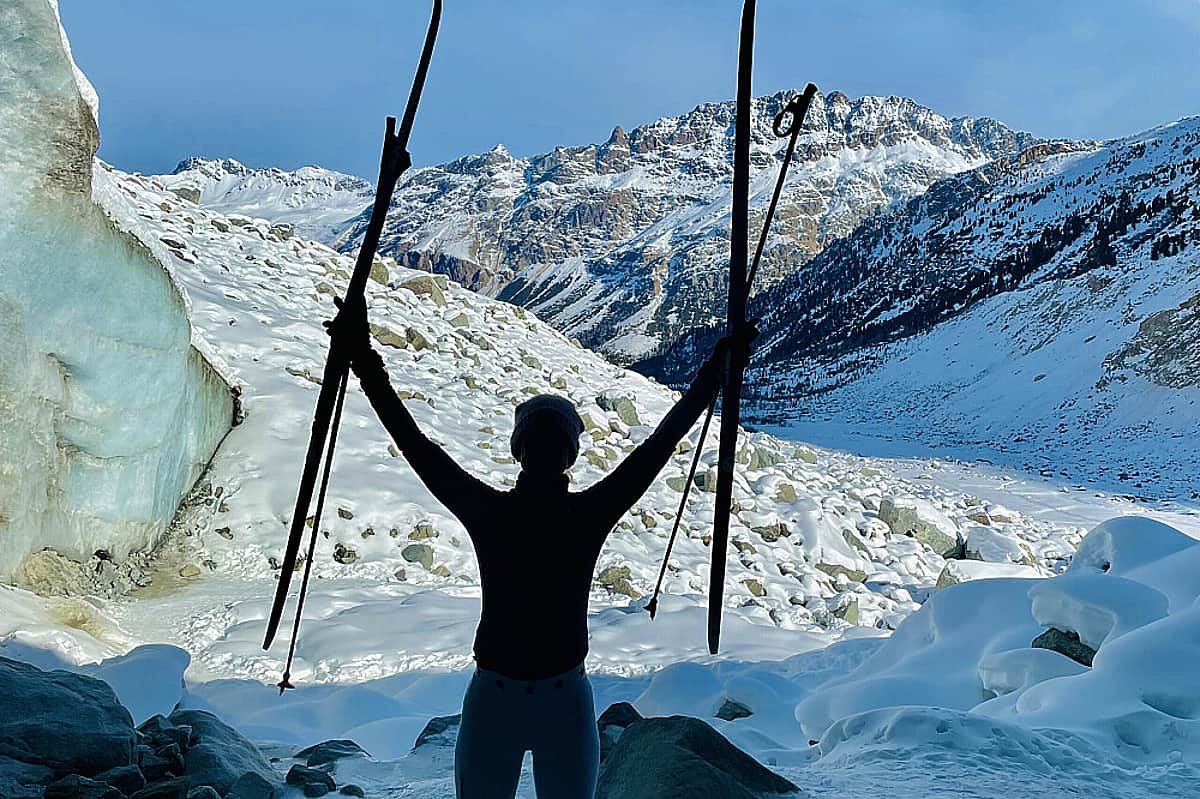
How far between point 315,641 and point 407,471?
4.19 meters

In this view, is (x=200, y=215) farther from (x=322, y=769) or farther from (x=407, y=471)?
(x=322, y=769)

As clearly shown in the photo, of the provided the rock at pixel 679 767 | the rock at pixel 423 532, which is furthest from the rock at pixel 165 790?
the rock at pixel 423 532

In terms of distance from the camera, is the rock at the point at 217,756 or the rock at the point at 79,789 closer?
the rock at the point at 79,789

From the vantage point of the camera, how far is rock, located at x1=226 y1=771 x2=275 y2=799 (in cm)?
388

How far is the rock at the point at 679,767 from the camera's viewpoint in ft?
11.6

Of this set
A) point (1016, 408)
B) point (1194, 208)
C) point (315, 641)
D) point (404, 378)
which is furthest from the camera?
point (1194, 208)

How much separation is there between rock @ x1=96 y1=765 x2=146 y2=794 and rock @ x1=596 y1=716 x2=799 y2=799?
2.11 m

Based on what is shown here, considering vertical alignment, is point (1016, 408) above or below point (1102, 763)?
above

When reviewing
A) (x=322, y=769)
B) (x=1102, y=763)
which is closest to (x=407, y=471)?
(x=322, y=769)

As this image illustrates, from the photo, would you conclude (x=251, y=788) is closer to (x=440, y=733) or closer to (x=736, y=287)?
(x=440, y=733)

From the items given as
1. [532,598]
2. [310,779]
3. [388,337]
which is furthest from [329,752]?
[388,337]

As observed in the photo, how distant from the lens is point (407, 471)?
11.9m

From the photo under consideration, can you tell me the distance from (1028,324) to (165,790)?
6710 centimetres

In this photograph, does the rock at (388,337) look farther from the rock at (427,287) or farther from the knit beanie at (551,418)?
the knit beanie at (551,418)
